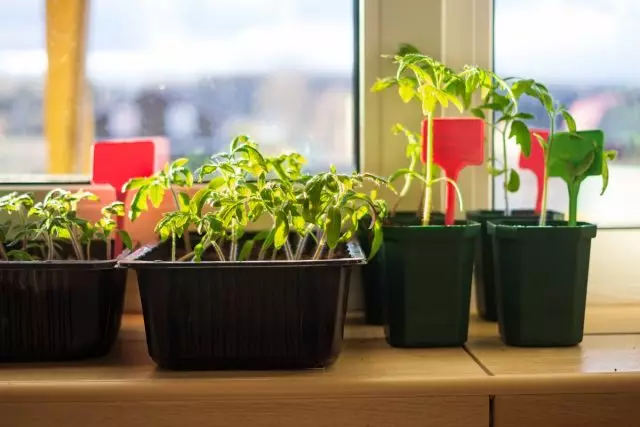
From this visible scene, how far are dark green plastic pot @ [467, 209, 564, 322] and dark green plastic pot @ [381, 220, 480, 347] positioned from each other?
177 mm

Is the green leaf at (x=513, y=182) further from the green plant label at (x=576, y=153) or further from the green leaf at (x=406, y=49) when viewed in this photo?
Answer: the green leaf at (x=406, y=49)

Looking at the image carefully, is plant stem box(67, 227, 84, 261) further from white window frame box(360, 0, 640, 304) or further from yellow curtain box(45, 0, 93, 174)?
white window frame box(360, 0, 640, 304)

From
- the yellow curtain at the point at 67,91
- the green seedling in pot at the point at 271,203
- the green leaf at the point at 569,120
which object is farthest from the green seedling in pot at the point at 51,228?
the green leaf at the point at 569,120

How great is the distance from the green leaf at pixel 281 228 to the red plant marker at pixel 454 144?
286mm

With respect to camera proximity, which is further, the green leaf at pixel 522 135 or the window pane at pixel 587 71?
the window pane at pixel 587 71

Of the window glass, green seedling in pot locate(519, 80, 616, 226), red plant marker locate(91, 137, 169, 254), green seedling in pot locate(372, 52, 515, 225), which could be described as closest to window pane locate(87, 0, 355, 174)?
the window glass

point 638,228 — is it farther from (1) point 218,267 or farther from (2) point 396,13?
(1) point 218,267

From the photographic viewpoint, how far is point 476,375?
2.96 ft

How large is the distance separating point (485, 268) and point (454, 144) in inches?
8.6

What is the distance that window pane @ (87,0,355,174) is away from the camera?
1381 millimetres

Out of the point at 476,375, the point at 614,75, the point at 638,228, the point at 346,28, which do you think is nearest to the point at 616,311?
the point at 638,228

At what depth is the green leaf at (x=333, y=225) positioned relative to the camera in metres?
0.96

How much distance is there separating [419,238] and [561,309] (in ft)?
0.69

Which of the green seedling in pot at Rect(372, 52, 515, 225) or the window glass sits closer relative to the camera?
the green seedling in pot at Rect(372, 52, 515, 225)
